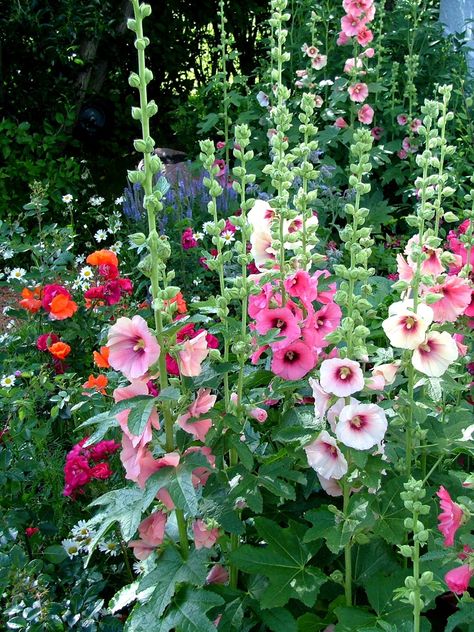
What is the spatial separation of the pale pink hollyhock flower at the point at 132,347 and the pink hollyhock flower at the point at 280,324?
0.28 meters

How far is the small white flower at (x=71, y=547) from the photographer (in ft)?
7.25

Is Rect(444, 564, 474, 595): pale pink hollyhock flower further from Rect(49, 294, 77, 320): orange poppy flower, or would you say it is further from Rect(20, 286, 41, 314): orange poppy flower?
Rect(20, 286, 41, 314): orange poppy flower

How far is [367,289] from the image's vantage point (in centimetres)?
169

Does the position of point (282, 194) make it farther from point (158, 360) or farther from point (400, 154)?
point (400, 154)

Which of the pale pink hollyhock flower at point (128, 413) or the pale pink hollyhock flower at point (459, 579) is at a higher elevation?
the pale pink hollyhock flower at point (128, 413)

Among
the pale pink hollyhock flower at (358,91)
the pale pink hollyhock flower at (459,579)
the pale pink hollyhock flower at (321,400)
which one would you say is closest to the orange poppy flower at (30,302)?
the pale pink hollyhock flower at (321,400)

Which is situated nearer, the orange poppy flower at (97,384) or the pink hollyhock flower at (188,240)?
the orange poppy flower at (97,384)

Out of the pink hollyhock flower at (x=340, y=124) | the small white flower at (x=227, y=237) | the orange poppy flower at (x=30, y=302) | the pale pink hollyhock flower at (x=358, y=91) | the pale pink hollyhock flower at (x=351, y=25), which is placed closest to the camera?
the small white flower at (x=227, y=237)

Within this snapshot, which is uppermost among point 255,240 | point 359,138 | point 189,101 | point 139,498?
point 359,138

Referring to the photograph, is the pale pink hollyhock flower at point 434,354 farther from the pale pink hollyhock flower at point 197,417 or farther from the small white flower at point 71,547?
the small white flower at point 71,547

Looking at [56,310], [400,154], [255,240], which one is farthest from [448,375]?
[400,154]

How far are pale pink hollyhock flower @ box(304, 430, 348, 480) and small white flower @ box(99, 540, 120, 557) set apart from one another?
2.82 feet

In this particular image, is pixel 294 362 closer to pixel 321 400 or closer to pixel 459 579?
pixel 321 400

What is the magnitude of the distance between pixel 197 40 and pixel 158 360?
6.81 meters
